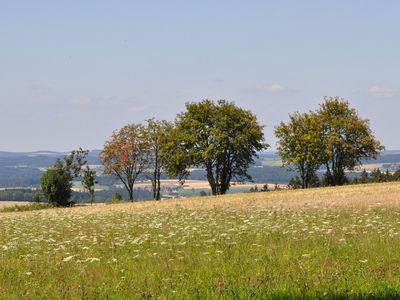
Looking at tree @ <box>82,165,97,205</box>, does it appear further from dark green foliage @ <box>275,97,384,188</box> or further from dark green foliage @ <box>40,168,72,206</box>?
dark green foliage @ <box>275,97,384,188</box>

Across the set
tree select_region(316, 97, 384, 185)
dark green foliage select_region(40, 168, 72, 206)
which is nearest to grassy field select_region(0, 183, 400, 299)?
dark green foliage select_region(40, 168, 72, 206)

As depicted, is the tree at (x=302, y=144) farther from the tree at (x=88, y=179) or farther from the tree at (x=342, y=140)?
the tree at (x=88, y=179)

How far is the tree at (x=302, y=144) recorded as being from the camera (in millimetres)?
100375

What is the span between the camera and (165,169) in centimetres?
9762

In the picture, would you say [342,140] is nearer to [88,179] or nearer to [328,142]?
[328,142]

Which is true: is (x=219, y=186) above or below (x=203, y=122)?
below

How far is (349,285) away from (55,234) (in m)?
14.0

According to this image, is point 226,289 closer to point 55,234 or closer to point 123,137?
point 55,234

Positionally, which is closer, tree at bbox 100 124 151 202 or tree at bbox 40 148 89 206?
tree at bbox 40 148 89 206

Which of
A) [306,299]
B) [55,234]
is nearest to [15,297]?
[306,299]

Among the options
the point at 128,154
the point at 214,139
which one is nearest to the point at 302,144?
the point at 214,139

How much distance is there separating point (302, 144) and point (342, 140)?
7.42 m

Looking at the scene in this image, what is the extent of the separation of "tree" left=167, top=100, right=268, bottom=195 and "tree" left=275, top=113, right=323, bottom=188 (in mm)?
10210

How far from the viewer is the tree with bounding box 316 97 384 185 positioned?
9769 cm
